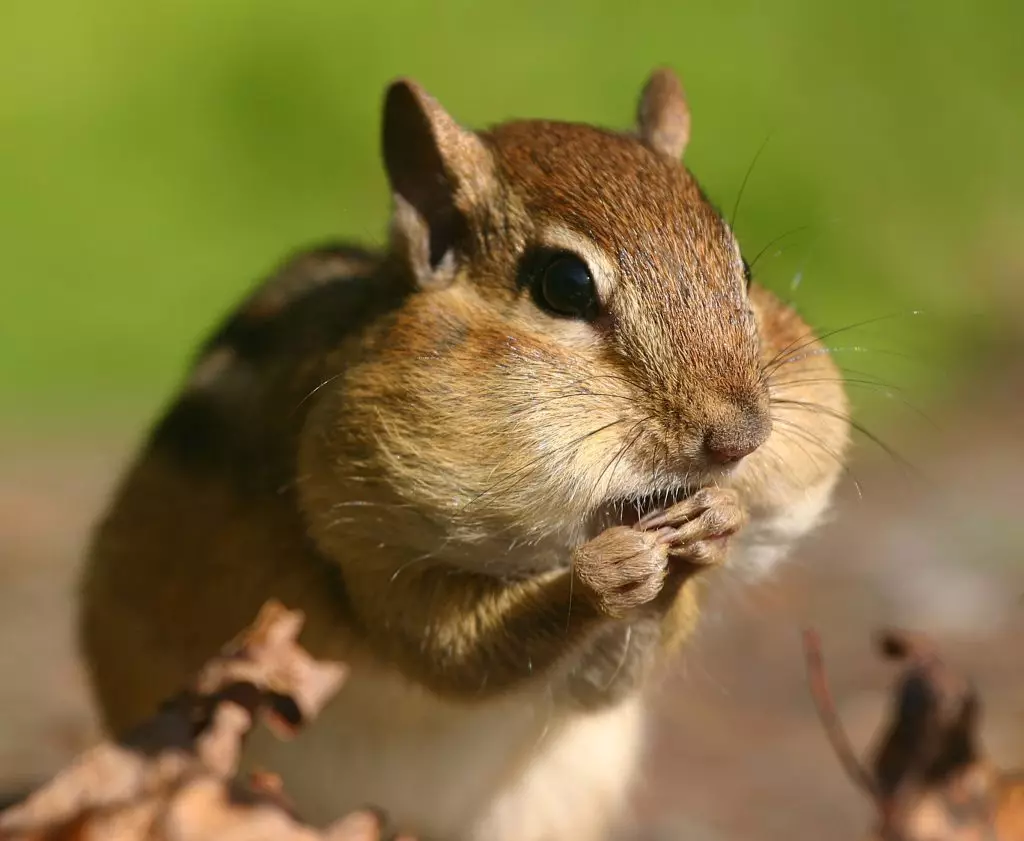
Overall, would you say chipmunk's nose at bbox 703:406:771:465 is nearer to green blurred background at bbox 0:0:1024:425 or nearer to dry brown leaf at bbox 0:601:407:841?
dry brown leaf at bbox 0:601:407:841

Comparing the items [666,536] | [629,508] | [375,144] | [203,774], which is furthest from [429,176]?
[375,144]

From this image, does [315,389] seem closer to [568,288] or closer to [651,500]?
[568,288]

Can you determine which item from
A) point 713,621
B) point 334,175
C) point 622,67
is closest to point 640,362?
point 713,621

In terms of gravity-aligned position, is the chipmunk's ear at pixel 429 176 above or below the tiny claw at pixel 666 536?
above

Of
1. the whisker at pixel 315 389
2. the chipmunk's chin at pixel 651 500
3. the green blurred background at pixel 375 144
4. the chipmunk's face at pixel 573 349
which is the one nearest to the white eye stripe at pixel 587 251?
the chipmunk's face at pixel 573 349

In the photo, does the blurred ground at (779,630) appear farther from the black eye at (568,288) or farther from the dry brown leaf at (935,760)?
the black eye at (568,288)
